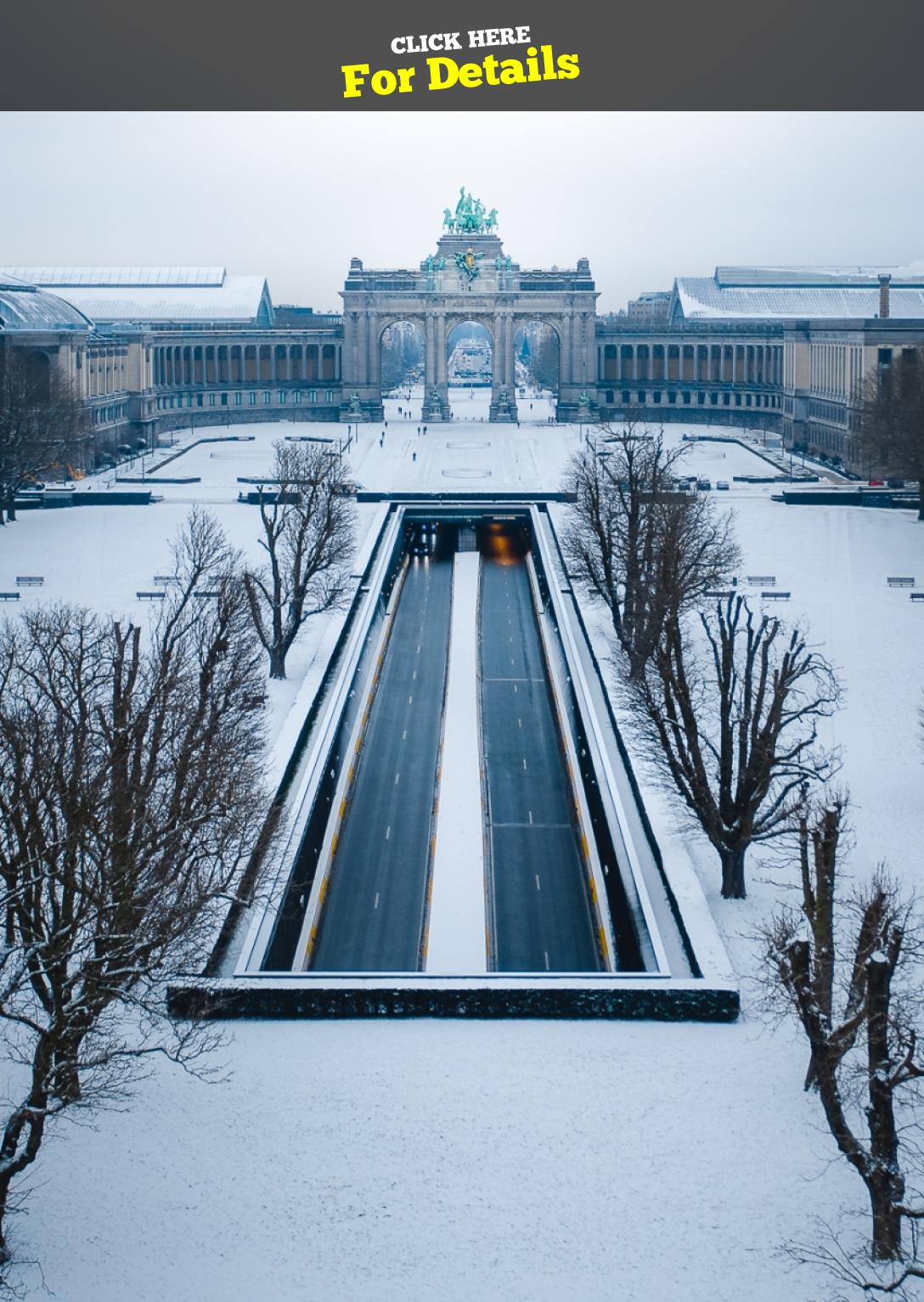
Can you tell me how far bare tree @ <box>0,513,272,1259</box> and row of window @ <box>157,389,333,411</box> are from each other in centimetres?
11200

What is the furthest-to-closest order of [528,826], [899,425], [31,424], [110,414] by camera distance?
[110,414] < [31,424] < [899,425] < [528,826]

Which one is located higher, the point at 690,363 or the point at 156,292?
the point at 156,292

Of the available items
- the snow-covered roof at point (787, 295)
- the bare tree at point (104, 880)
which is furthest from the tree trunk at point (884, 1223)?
the snow-covered roof at point (787, 295)

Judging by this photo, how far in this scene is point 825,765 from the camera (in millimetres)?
36812

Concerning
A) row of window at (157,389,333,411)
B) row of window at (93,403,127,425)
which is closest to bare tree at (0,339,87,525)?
row of window at (93,403,127,425)

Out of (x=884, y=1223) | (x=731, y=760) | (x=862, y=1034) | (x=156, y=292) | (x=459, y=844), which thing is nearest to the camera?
(x=884, y=1223)

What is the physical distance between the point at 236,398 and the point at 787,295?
193 feet

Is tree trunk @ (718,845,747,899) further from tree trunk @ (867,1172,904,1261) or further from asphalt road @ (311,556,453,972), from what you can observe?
tree trunk @ (867,1172,904,1261)

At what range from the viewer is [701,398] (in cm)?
15138

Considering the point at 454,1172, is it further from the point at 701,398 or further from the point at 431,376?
the point at 701,398

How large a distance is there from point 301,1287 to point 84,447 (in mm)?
89174

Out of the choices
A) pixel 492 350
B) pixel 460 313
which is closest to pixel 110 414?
pixel 460 313

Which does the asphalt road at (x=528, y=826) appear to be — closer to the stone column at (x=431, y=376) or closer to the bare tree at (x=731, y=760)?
the bare tree at (x=731, y=760)

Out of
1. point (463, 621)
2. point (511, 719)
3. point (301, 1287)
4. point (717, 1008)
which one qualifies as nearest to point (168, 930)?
point (301, 1287)
